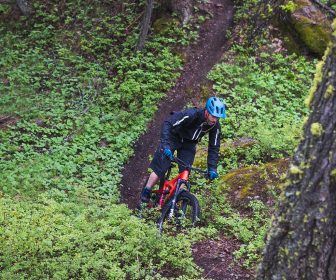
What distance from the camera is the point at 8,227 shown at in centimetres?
602

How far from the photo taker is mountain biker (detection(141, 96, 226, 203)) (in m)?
7.00

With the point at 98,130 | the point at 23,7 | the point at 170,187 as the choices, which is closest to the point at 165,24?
the point at 23,7

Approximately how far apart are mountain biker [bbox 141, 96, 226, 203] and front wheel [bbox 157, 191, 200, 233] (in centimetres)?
53

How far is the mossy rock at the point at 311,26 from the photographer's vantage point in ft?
48.4

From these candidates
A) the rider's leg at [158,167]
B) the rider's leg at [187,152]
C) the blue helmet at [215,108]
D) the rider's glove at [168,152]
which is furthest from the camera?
the rider's leg at [187,152]

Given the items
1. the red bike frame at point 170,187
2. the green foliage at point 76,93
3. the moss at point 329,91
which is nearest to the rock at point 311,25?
the green foliage at point 76,93

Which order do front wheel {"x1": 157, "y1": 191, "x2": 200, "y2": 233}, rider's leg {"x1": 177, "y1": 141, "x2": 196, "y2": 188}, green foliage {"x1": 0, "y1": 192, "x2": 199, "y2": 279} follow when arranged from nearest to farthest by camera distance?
green foliage {"x1": 0, "y1": 192, "x2": 199, "y2": 279}
front wheel {"x1": 157, "y1": 191, "x2": 200, "y2": 233}
rider's leg {"x1": 177, "y1": 141, "x2": 196, "y2": 188}

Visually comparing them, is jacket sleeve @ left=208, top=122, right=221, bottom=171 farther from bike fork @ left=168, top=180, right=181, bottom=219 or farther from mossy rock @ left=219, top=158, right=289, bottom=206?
mossy rock @ left=219, top=158, right=289, bottom=206

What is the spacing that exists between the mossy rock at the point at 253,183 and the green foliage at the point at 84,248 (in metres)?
2.35

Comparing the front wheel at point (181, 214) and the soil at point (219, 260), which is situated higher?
the front wheel at point (181, 214)

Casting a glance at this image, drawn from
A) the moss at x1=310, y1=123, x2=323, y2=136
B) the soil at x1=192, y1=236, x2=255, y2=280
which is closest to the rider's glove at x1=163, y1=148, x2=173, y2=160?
the soil at x1=192, y1=236, x2=255, y2=280

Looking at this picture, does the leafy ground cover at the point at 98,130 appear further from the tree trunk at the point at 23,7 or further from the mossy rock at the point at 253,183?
the tree trunk at the point at 23,7

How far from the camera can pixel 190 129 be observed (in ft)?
24.5

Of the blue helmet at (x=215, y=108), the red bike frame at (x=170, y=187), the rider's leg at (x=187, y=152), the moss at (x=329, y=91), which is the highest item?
the blue helmet at (x=215, y=108)
